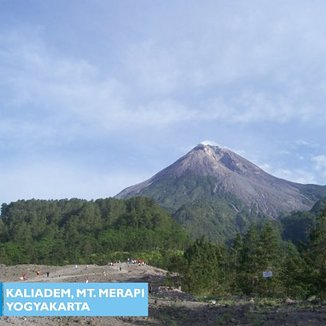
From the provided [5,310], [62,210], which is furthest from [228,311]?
→ [62,210]

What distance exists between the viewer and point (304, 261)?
34.4 m

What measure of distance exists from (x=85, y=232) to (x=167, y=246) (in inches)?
764

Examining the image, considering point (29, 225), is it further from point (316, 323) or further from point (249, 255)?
point (316, 323)

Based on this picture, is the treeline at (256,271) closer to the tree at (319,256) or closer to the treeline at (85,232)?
the tree at (319,256)

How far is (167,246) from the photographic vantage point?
96812 mm

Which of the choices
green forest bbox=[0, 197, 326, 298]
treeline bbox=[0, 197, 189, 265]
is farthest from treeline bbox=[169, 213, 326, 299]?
treeline bbox=[0, 197, 189, 265]

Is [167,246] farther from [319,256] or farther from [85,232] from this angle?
[319,256]

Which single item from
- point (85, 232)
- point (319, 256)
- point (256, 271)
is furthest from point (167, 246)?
point (319, 256)

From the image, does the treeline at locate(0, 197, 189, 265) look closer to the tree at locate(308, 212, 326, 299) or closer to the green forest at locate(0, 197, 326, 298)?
the green forest at locate(0, 197, 326, 298)

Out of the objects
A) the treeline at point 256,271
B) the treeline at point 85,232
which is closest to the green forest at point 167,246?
the treeline at point 256,271

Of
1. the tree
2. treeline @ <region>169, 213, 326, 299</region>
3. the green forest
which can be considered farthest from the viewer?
the green forest

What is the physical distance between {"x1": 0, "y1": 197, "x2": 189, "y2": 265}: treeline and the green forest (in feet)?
0.51

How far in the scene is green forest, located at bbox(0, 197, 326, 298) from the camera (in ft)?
115

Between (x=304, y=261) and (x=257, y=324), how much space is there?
66.9 ft
